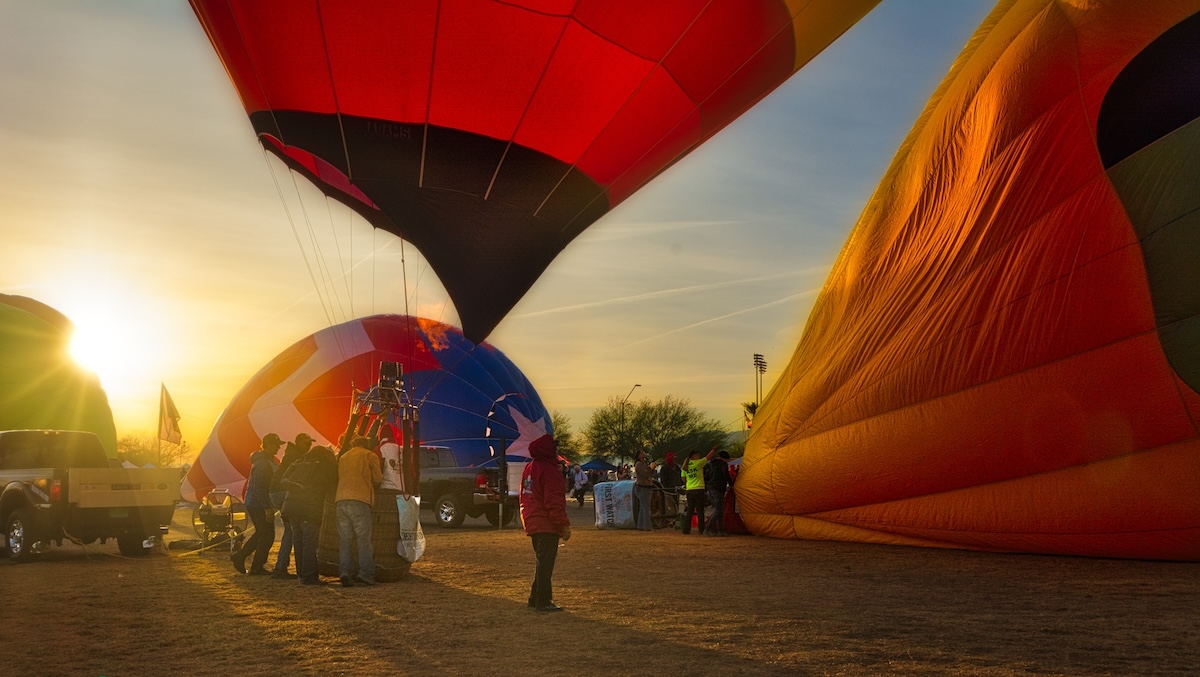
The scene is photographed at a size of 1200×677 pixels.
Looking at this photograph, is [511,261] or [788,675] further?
Answer: [511,261]

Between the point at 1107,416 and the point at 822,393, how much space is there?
4295 millimetres

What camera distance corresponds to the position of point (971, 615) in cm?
835

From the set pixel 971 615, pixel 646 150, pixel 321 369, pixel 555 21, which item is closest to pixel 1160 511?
pixel 971 615

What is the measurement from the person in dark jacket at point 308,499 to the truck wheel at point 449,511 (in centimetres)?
1193

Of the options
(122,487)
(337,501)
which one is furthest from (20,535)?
(337,501)

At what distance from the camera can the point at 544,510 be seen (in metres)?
8.81

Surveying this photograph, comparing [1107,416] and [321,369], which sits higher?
[321,369]

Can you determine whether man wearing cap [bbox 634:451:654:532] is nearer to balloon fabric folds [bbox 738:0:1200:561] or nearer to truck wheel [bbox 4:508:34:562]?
balloon fabric folds [bbox 738:0:1200:561]

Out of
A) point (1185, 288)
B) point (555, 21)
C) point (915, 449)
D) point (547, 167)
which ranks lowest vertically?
point (915, 449)

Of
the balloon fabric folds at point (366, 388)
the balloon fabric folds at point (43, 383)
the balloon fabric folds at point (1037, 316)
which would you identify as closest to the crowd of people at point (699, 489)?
the balloon fabric folds at point (1037, 316)

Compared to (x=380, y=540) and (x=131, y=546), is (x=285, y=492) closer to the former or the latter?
(x=380, y=540)

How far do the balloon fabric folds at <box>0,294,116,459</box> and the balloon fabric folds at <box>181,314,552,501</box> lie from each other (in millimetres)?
3208

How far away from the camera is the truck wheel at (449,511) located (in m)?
23.4

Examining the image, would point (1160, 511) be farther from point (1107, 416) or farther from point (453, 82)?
point (453, 82)
